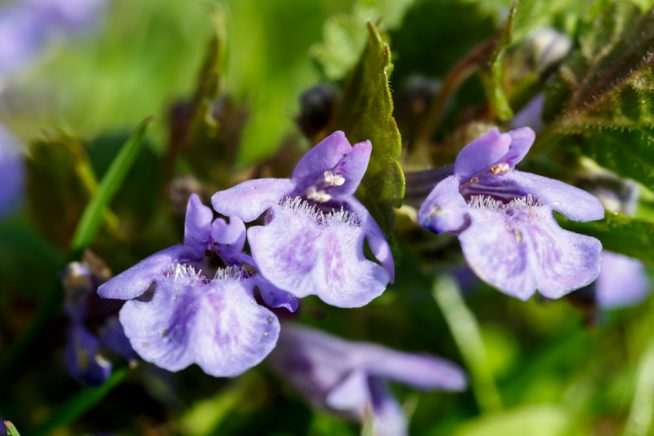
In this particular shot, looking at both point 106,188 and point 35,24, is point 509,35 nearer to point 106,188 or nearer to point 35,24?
point 106,188

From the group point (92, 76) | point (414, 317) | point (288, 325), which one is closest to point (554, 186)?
point (288, 325)

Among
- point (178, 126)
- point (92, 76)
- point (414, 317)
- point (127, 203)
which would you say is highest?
point (178, 126)

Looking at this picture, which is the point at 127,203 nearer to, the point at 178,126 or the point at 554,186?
the point at 178,126

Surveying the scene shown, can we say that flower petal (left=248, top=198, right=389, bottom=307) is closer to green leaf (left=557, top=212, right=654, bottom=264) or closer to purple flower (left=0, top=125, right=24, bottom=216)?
green leaf (left=557, top=212, right=654, bottom=264)

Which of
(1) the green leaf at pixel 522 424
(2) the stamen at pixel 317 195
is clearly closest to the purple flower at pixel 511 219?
(2) the stamen at pixel 317 195

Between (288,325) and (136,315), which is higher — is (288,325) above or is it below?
below

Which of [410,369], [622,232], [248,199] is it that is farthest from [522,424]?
[248,199]
